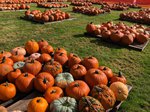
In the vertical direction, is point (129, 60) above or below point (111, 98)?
below

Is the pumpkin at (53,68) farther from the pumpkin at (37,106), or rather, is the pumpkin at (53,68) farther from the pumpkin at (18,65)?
the pumpkin at (37,106)

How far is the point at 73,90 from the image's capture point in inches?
159

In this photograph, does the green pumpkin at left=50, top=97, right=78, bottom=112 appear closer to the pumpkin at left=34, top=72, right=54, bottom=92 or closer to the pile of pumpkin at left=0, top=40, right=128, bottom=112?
the pile of pumpkin at left=0, top=40, right=128, bottom=112

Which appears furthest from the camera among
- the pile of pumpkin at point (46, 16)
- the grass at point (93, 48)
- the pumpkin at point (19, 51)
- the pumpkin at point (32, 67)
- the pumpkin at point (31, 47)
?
the pile of pumpkin at point (46, 16)

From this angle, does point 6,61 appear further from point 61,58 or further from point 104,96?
point 104,96

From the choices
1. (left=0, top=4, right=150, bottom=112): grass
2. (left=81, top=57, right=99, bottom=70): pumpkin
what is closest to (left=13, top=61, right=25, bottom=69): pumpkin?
(left=81, top=57, right=99, bottom=70): pumpkin

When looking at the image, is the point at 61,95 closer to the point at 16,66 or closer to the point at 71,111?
the point at 71,111

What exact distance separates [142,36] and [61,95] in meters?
5.56

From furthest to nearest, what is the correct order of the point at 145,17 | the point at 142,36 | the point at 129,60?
the point at 145,17 < the point at 142,36 < the point at 129,60

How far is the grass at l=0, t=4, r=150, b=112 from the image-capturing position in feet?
17.5

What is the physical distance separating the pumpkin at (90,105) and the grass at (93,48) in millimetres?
1107

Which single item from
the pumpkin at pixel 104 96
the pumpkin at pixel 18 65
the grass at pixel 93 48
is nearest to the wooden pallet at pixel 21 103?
the pumpkin at pixel 104 96

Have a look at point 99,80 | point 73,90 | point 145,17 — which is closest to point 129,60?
point 99,80

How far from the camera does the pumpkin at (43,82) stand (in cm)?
430
